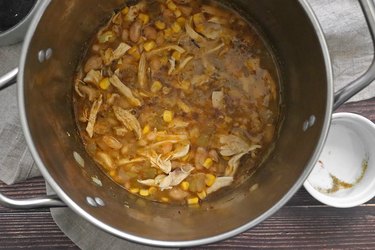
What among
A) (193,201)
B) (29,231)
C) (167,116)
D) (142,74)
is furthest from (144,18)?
(29,231)

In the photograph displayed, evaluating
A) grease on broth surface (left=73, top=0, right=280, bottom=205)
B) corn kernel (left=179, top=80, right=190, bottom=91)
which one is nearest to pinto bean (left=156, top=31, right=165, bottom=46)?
grease on broth surface (left=73, top=0, right=280, bottom=205)

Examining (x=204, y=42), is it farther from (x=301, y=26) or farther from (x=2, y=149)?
(x=2, y=149)

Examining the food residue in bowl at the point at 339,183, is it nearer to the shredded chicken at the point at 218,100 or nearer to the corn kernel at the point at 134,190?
the shredded chicken at the point at 218,100

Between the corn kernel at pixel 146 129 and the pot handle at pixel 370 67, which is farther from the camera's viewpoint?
the corn kernel at pixel 146 129

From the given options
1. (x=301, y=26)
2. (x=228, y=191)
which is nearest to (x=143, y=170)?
(x=228, y=191)

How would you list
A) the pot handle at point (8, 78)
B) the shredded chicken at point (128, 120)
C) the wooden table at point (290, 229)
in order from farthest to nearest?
the wooden table at point (290, 229) < the shredded chicken at point (128, 120) < the pot handle at point (8, 78)

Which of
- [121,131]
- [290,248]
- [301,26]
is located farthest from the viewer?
[290,248]

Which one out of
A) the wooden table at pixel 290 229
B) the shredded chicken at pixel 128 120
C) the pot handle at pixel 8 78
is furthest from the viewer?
the wooden table at pixel 290 229

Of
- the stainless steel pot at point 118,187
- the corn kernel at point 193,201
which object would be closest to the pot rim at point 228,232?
the stainless steel pot at point 118,187
